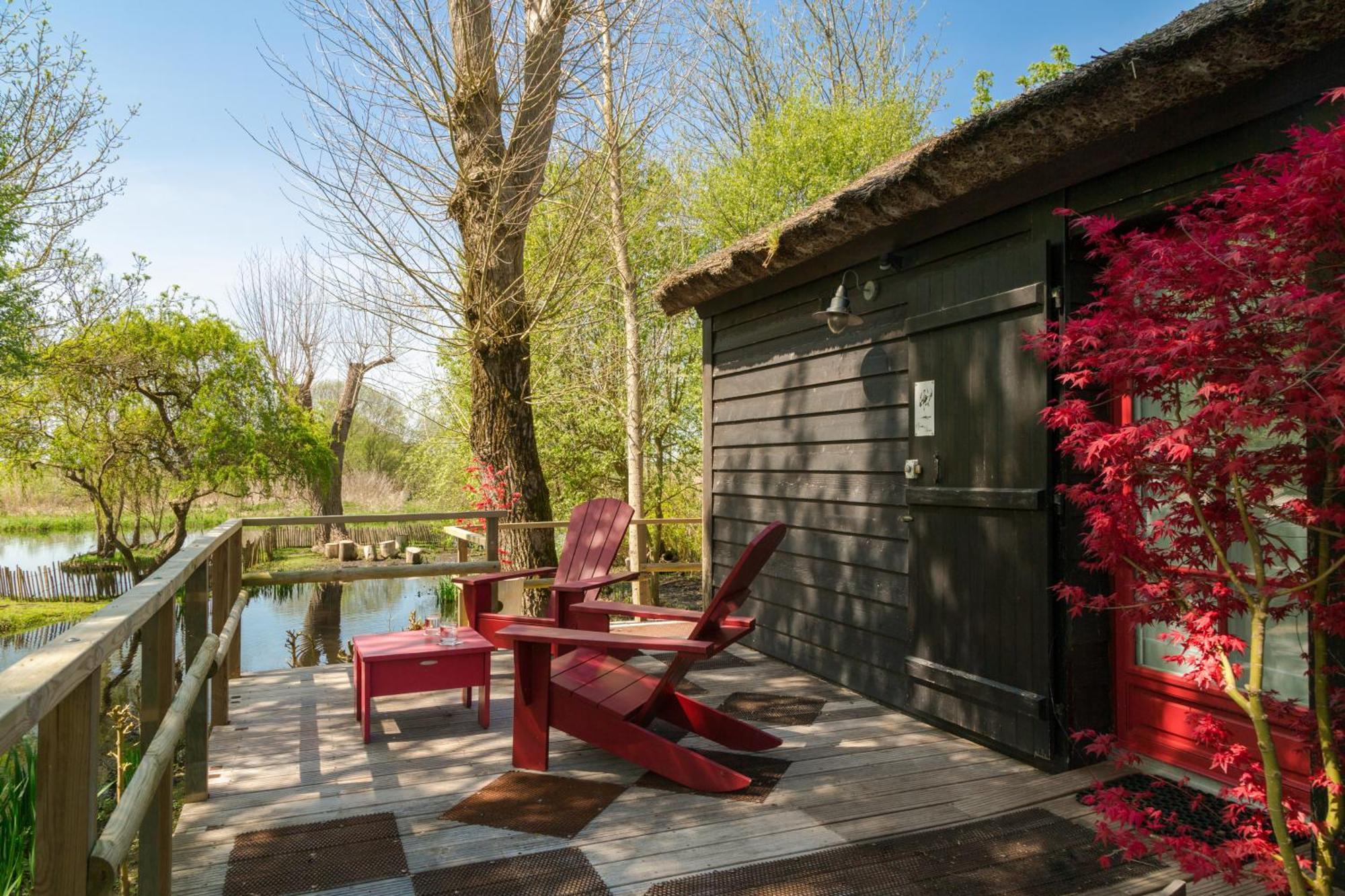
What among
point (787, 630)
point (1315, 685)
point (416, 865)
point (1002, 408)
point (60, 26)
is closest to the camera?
point (1315, 685)

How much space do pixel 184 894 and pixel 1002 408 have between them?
2937 mm

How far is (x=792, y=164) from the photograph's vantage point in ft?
35.9

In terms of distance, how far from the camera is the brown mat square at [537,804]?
102 inches

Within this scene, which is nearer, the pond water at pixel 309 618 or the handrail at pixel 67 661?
the handrail at pixel 67 661

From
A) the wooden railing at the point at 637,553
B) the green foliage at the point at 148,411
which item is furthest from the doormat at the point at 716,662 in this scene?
the green foliage at the point at 148,411

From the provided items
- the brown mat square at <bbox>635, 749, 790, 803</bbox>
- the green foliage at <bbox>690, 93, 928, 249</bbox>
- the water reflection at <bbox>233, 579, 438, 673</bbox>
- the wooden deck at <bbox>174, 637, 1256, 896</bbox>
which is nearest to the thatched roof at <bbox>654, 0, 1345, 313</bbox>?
the wooden deck at <bbox>174, 637, 1256, 896</bbox>

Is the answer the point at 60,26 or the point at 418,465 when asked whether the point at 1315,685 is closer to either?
the point at 60,26

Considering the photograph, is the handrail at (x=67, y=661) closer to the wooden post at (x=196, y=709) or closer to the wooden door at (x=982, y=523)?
the wooden post at (x=196, y=709)

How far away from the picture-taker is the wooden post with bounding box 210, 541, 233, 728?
3.48 meters

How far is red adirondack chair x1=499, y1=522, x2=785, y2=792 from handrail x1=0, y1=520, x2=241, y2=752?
1299 mm

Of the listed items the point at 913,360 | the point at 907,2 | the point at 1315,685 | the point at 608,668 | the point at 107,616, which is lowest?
the point at 608,668

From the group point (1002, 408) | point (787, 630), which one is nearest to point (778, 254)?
point (1002, 408)

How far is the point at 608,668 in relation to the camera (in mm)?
3518

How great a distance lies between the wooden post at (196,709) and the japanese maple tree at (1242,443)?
2.56m
